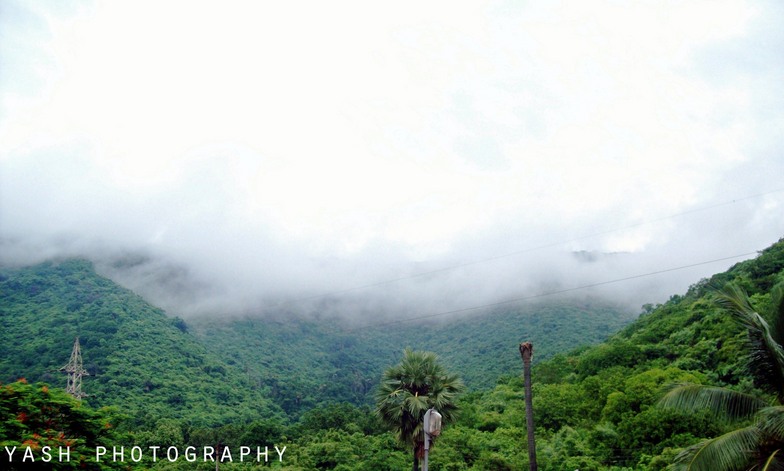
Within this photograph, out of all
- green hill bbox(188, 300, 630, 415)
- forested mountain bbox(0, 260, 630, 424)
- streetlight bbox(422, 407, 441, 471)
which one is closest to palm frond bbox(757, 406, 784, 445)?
streetlight bbox(422, 407, 441, 471)

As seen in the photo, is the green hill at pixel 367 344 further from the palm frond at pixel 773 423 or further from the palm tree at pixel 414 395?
the palm frond at pixel 773 423

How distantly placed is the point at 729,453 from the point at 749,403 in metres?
1.67

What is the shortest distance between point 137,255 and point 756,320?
193 m

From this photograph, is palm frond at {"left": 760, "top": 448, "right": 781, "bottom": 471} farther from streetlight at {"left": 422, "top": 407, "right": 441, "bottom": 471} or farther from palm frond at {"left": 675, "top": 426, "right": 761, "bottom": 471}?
streetlight at {"left": 422, "top": 407, "right": 441, "bottom": 471}

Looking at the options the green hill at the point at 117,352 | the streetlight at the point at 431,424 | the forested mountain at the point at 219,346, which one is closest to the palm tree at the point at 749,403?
the streetlight at the point at 431,424

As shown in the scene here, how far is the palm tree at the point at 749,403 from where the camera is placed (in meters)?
12.6

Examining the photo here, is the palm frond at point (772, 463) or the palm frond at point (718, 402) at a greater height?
the palm frond at point (718, 402)

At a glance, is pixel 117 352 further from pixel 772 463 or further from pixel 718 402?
pixel 772 463

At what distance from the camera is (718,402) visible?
539 inches

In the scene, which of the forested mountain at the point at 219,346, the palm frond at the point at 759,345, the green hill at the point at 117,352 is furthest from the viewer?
the forested mountain at the point at 219,346

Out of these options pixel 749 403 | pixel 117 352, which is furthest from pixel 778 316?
pixel 117 352

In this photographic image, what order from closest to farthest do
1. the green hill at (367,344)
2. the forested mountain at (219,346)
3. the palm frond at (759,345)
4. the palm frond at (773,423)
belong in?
the palm frond at (773,423) → the palm frond at (759,345) → the forested mountain at (219,346) → the green hill at (367,344)

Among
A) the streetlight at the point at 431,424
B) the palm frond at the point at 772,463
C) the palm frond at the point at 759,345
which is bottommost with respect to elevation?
the palm frond at the point at 772,463

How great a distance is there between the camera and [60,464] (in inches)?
603
